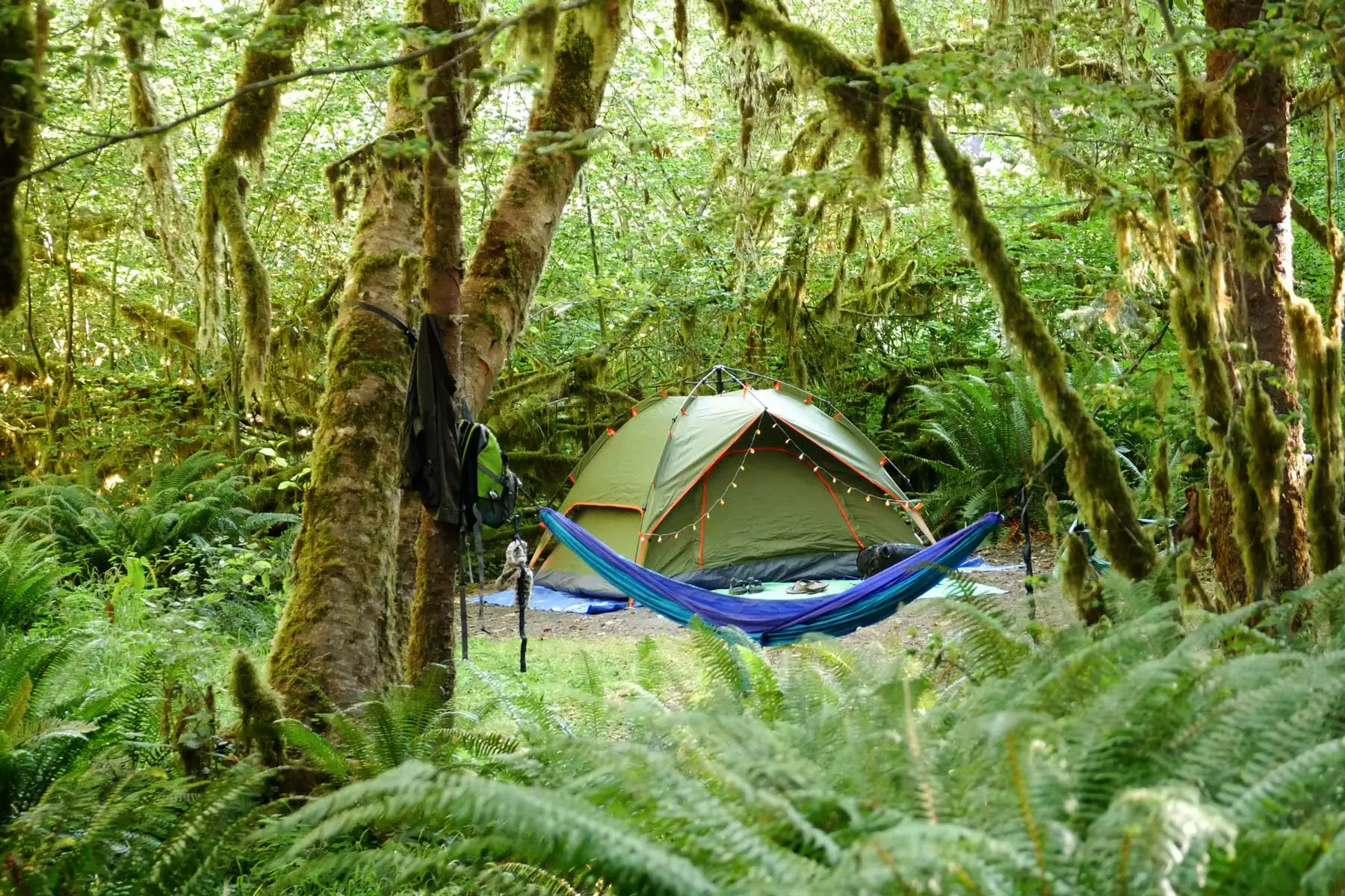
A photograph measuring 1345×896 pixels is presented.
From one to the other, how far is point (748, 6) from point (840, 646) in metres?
1.60

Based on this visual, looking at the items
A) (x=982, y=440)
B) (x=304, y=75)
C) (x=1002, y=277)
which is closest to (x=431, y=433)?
(x=304, y=75)

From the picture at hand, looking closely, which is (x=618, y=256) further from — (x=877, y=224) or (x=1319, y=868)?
(x=1319, y=868)

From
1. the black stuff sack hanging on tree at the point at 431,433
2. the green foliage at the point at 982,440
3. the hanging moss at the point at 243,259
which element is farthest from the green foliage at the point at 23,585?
the green foliage at the point at 982,440

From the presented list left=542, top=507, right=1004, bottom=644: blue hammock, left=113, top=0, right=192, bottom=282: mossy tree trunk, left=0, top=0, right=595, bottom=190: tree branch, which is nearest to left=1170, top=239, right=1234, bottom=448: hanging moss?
left=0, top=0, right=595, bottom=190: tree branch

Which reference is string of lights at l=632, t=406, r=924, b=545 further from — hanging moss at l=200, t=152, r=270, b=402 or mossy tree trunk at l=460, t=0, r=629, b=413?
hanging moss at l=200, t=152, r=270, b=402

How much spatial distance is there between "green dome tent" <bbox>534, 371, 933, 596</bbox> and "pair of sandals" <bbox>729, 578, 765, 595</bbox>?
1.8 inches

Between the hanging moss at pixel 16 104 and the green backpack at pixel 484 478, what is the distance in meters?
1.07

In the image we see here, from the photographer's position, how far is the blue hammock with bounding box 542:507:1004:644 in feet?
13.7

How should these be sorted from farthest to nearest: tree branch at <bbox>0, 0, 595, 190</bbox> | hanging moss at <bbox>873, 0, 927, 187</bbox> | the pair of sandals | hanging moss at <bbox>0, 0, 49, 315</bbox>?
the pair of sandals < hanging moss at <bbox>873, 0, 927, 187</bbox> < hanging moss at <bbox>0, 0, 49, 315</bbox> < tree branch at <bbox>0, 0, 595, 190</bbox>

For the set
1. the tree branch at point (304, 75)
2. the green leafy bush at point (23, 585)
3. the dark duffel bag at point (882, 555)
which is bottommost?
the dark duffel bag at point (882, 555)

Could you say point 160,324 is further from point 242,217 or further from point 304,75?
point 304,75

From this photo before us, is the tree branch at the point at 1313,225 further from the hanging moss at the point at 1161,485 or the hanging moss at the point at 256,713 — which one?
the hanging moss at the point at 256,713

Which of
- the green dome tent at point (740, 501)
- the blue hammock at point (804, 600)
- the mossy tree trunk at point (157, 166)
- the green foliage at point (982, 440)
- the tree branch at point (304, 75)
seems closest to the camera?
the tree branch at point (304, 75)

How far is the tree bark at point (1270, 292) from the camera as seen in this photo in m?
2.63
